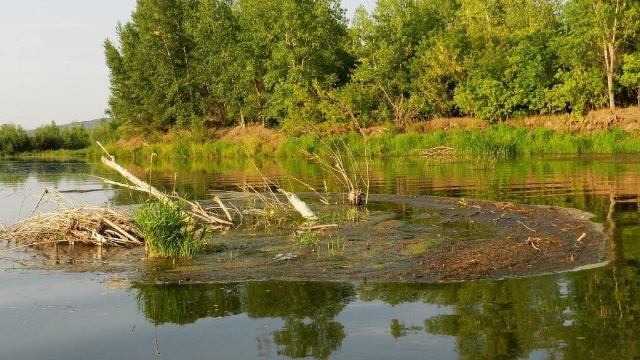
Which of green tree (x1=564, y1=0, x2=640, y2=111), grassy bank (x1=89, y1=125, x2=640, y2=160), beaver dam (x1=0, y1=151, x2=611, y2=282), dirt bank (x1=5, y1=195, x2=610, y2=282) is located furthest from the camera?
green tree (x1=564, y1=0, x2=640, y2=111)

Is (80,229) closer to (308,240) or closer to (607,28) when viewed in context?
(308,240)

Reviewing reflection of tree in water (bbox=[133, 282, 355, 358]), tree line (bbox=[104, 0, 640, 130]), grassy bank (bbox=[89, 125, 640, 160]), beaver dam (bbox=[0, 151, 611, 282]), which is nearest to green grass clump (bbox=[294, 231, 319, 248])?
beaver dam (bbox=[0, 151, 611, 282])

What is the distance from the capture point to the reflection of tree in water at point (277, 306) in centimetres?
862

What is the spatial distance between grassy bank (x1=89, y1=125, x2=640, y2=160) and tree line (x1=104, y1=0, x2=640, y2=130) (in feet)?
9.83

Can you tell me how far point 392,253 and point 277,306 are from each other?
4267mm

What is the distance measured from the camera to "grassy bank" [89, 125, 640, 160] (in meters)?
45.0

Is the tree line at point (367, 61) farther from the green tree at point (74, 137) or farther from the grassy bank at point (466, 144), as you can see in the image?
the green tree at point (74, 137)

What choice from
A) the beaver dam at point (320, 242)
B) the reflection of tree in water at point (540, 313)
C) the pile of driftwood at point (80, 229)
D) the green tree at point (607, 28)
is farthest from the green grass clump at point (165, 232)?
the green tree at point (607, 28)

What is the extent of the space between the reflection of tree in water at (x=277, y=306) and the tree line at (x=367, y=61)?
31.4 meters

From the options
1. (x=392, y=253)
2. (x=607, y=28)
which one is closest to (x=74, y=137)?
(x=607, y=28)

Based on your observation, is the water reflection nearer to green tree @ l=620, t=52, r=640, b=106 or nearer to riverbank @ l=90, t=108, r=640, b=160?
riverbank @ l=90, t=108, r=640, b=160

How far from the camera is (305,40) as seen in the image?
6762 cm

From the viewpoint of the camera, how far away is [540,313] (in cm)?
917

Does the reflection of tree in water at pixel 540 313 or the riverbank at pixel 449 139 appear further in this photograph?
the riverbank at pixel 449 139
